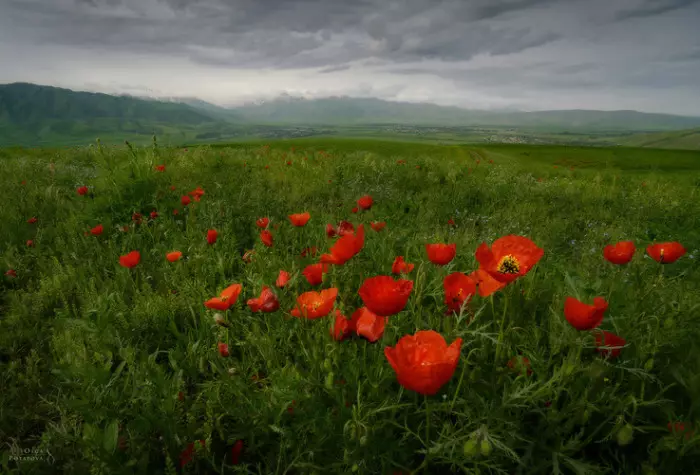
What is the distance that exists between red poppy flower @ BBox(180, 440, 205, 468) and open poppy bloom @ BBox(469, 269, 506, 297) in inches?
55.6

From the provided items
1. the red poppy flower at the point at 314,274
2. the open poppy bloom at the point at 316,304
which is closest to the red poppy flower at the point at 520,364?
the open poppy bloom at the point at 316,304

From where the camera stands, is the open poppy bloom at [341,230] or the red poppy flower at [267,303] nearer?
the red poppy flower at [267,303]

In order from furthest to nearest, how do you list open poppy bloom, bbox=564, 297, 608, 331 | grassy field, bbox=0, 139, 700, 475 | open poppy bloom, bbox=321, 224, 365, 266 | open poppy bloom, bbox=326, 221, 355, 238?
open poppy bloom, bbox=326, 221, 355, 238, open poppy bloom, bbox=321, 224, 365, 266, grassy field, bbox=0, 139, 700, 475, open poppy bloom, bbox=564, 297, 608, 331

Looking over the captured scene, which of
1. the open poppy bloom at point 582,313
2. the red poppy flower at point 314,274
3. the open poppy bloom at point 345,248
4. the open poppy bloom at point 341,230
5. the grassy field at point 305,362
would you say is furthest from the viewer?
the open poppy bloom at point 341,230

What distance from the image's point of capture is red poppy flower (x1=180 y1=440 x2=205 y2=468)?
1611 mm

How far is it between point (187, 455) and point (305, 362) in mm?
697

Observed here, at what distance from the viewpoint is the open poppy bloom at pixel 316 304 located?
1648 millimetres

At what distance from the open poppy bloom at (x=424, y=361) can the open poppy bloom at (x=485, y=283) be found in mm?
401

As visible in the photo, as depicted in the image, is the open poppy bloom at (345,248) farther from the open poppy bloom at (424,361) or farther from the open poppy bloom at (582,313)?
the open poppy bloom at (582,313)

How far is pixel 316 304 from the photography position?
185cm

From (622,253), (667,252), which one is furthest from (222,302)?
(667,252)

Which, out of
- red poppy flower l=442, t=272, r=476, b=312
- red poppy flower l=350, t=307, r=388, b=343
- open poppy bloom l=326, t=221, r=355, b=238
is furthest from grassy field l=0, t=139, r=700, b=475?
open poppy bloom l=326, t=221, r=355, b=238

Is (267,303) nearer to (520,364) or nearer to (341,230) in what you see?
(341,230)

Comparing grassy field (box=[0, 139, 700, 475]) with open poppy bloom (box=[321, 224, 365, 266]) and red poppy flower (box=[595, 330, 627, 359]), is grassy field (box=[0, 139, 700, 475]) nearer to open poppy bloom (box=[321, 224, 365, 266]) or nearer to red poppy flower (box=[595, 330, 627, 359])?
red poppy flower (box=[595, 330, 627, 359])
